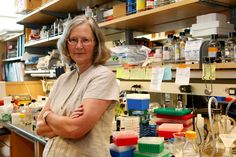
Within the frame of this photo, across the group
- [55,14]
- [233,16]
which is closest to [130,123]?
[233,16]

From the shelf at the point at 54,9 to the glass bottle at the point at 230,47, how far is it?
1602 mm

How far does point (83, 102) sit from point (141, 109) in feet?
1.51

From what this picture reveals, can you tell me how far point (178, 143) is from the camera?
136 centimetres

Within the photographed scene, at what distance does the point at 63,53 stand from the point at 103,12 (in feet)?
3.20

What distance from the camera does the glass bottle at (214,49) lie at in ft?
4.76

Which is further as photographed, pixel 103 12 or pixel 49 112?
pixel 103 12

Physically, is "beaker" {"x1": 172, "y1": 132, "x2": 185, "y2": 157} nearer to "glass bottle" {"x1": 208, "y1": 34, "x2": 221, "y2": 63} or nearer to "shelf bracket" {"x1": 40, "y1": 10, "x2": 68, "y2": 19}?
"glass bottle" {"x1": 208, "y1": 34, "x2": 221, "y2": 63}

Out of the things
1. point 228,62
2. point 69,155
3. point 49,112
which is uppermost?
point 228,62

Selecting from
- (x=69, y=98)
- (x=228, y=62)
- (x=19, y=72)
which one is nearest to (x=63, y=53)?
(x=69, y=98)

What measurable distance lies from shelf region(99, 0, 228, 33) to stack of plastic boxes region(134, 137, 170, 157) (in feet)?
2.60

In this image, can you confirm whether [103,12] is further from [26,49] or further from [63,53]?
[26,49]

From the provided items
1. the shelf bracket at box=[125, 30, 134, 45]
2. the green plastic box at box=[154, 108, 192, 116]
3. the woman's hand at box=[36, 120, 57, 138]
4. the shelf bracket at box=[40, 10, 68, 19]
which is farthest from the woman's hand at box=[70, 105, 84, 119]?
the shelf bracket at box=[40, 10, 68, 19]

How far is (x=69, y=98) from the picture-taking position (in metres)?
1.35

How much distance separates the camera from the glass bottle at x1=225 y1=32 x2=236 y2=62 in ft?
4.71
